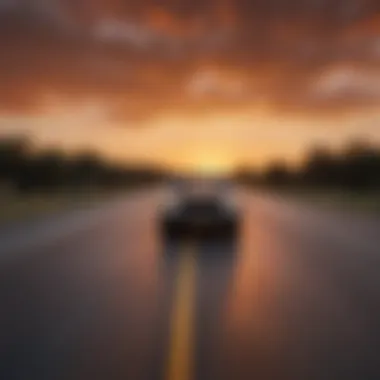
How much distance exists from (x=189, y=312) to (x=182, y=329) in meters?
1.03

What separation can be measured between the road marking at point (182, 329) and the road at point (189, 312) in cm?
2

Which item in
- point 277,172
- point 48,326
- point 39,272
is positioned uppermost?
point 277,172

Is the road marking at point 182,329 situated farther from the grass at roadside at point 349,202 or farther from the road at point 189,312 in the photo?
the grass at roadside at point 349,202

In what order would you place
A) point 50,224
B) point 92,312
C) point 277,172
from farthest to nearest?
point 277,172, point 50,224, point 92,312

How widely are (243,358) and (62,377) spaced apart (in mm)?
1826

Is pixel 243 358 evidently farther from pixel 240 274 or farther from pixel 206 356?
pixel 240 274

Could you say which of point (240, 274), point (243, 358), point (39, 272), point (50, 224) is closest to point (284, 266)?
point (240, 274)

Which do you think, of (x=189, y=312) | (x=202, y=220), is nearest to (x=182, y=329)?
(x=189, y=312)

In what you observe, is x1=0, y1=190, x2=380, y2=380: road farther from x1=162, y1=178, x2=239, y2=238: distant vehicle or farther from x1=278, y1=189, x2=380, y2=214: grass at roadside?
x1=278, y1=189, x2=380, y2=214: grass at roadside

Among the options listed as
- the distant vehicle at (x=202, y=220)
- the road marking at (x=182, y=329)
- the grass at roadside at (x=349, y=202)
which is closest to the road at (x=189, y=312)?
the road marking at (x=182, y=329)

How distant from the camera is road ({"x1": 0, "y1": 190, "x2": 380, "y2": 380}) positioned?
610 centimetres

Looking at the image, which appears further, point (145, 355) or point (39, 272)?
point (39, 272)

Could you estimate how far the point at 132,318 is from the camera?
8.27m

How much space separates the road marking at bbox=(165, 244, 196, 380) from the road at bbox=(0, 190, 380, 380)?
2 cm
